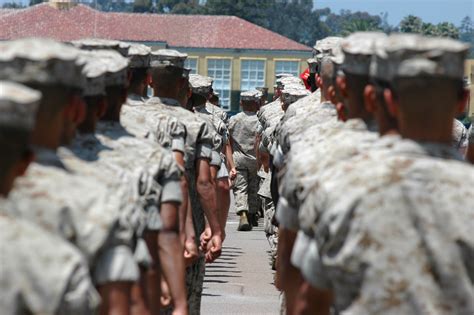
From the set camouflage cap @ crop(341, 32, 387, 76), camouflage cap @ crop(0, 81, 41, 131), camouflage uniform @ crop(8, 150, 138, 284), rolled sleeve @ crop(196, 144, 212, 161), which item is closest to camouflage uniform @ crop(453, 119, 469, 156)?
rolled sleeve @ crop(196, 144, 212, 161)

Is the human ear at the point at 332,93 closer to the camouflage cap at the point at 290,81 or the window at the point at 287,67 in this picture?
the camouflage cap at the point at 290,81

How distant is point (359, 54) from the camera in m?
8.68

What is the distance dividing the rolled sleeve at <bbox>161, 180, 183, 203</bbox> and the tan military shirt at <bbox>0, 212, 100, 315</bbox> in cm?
304

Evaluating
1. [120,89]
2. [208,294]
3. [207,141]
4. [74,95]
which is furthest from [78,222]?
[208,294]

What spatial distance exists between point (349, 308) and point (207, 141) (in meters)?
6.31

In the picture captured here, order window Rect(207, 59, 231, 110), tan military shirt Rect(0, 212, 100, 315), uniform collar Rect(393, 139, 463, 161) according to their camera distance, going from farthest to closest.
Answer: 1. window Rect(207, 59, 231, 110)
2. uniform collar Rect(393, 139, 463, 161)
3. tan military shirt Rect(0, 212, 100, 315)

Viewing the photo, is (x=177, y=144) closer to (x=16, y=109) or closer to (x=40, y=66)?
(x=40, y=66)

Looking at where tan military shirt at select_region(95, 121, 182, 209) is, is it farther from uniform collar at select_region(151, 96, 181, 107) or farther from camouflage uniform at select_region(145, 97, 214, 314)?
uniform collar at select_region(151, 96, 181, 107)

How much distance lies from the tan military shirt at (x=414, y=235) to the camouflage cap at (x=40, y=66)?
3.96 feet

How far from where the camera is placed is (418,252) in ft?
23.0

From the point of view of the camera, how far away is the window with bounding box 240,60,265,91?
351ft

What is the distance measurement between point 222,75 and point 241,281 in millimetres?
86331

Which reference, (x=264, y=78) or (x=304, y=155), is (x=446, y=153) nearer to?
(x=304, y=155)

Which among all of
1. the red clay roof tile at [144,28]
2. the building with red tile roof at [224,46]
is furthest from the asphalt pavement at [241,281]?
the building with red tile roof at [224,46]
